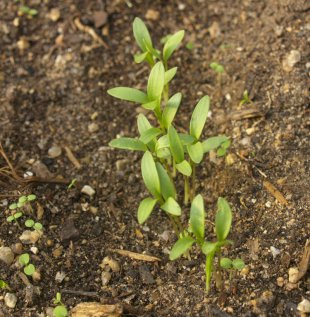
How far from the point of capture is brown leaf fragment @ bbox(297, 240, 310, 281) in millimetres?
1935

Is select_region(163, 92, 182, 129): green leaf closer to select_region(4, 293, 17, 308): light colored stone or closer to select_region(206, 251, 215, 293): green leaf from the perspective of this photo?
select_region(206, 251, 215, 293): green leaf

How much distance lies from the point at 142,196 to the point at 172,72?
55 centimetres

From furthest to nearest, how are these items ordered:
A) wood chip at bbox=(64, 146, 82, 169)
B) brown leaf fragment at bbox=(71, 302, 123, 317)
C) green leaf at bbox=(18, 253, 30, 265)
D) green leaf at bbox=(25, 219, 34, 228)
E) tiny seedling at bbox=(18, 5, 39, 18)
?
tiny seedling at bbox=(18, 5, 39, 18), wood chip at bbox=(64, 146, 82, 169), green leaf at bbox=(25, 219, 34, 228), green leaf at bbox=(18, 253, 30, 265), brown leaf fragment at bbox=(71, 302, 123, 317)

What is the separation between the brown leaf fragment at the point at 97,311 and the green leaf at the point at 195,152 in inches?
22.4

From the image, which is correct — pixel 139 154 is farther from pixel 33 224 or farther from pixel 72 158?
pixel 33 224

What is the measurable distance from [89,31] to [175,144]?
4.16 feet

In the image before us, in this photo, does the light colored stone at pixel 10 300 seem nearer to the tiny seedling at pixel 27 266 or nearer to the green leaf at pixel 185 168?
Answer: the tiny seedling at pixel 27 266

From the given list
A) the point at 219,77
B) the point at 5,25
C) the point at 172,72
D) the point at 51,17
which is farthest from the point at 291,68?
the point at 5,25

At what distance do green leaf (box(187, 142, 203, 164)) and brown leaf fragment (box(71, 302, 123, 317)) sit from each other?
0.57 m

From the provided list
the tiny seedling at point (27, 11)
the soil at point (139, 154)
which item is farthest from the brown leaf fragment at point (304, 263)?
the tiny seedling at point (27, 11)

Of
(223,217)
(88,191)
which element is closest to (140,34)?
(88,191)

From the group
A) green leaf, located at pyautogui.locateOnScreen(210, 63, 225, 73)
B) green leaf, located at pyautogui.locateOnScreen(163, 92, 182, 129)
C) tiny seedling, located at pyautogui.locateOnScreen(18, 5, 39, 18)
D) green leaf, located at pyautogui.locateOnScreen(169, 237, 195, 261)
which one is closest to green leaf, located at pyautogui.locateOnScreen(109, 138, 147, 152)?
green leaf, located at pyautogui.locateOnScreen(163, 92, 182, 129)

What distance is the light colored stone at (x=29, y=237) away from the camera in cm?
212

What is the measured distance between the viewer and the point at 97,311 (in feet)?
6.17
